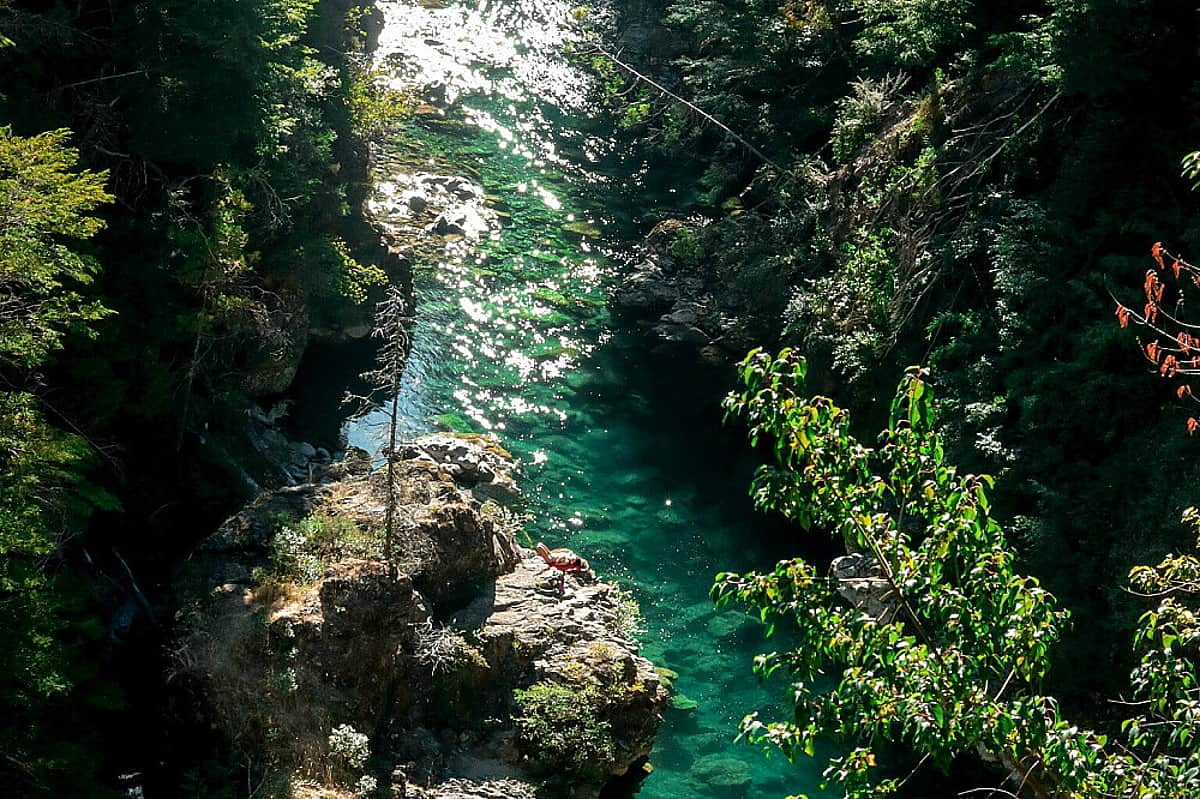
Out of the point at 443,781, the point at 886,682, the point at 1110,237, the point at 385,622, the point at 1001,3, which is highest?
the point at 1001,3

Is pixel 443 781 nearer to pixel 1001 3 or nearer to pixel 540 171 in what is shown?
pixel 1001 3

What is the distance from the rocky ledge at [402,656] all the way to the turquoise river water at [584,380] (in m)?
1.75

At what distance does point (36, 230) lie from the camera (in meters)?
9.73

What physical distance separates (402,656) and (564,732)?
91.6 inches

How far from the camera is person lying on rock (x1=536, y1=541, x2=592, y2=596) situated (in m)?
16.5

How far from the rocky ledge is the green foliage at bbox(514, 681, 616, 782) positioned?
19mm

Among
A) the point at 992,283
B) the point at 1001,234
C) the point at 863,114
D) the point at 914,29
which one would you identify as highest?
the point at 914,29

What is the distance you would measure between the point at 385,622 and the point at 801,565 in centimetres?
744

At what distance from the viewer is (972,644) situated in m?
7.20

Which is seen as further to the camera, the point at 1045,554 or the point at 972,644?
the point at 1045,554

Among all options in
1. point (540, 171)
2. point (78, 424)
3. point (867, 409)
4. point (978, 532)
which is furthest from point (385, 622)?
point (540, 171)

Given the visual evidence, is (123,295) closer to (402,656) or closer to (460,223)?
(402,656)

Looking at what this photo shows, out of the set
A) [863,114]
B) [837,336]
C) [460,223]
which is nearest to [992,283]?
[837,336]

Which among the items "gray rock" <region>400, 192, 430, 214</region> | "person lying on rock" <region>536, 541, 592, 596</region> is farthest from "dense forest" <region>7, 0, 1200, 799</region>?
"gray rock" <region>400, 192, 430, 214</region>
